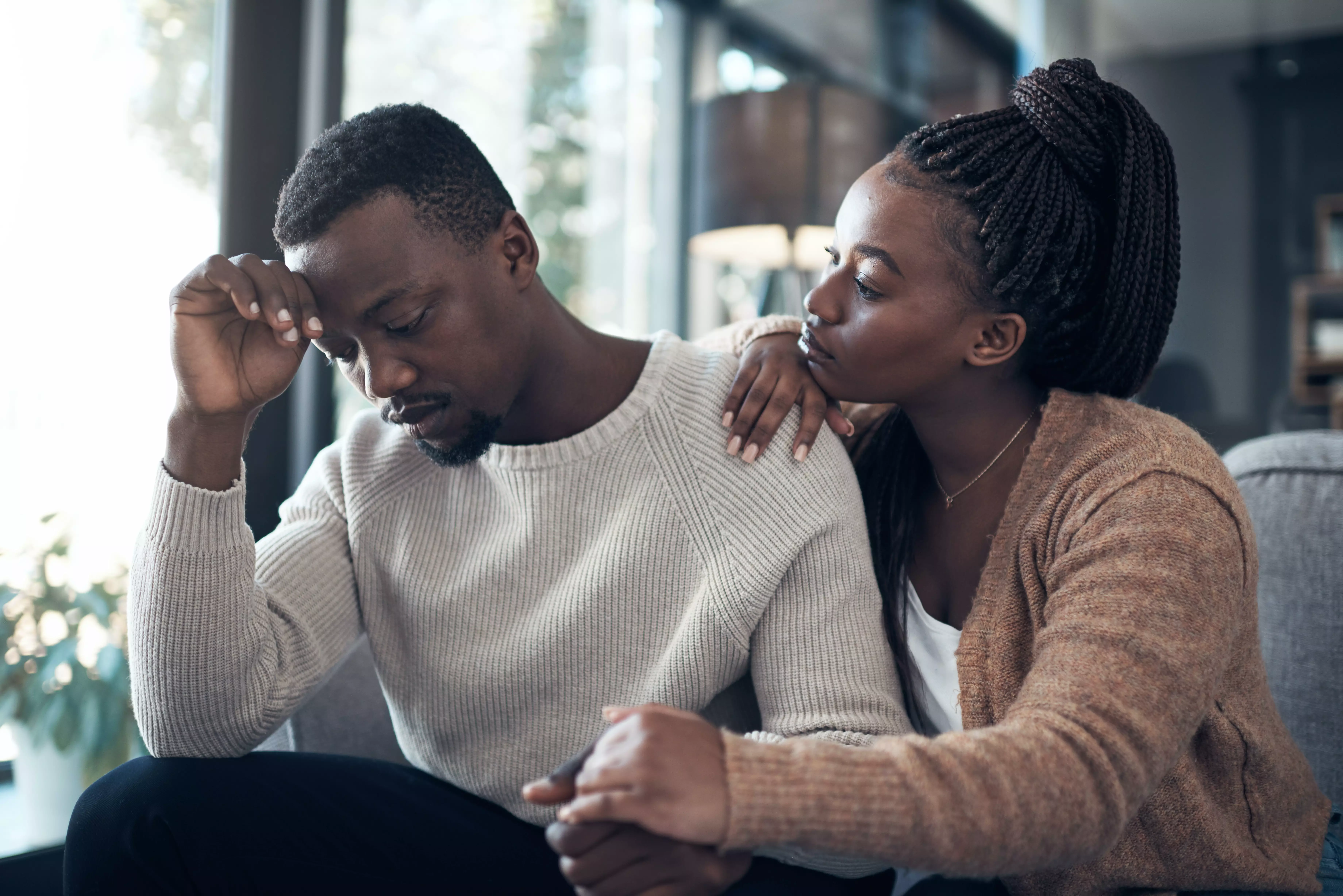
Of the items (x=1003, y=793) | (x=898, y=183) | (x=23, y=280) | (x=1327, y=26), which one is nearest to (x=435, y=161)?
(x=898, y=183)

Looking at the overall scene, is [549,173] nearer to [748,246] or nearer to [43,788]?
[748,246]

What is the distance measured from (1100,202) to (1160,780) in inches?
21.0

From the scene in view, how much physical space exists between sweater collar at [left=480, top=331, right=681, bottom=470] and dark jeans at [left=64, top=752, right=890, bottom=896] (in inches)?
14.0

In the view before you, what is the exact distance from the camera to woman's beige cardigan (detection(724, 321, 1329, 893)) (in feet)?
2.13

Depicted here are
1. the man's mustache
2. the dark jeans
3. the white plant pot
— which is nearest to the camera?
the dark jeans

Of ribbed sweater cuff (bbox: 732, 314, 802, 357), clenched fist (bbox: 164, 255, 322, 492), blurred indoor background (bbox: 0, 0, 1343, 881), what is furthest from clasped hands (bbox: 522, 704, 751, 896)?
blurred indoor background (bbox: 0, 0, 1343, 881)

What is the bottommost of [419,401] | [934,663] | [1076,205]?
[934,663]

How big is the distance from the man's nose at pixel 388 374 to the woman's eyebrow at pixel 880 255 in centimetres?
46

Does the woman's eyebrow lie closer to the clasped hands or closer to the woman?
the woman

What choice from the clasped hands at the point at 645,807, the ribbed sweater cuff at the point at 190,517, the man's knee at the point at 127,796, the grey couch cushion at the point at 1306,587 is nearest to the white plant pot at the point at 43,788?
the man's knee at the point at 127,796

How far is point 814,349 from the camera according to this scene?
3.51 ft

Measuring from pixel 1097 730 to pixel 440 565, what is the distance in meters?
0.67

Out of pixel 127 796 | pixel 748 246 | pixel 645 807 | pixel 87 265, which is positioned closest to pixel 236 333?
pixel 127 796

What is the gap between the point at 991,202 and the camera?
3.16 ft
